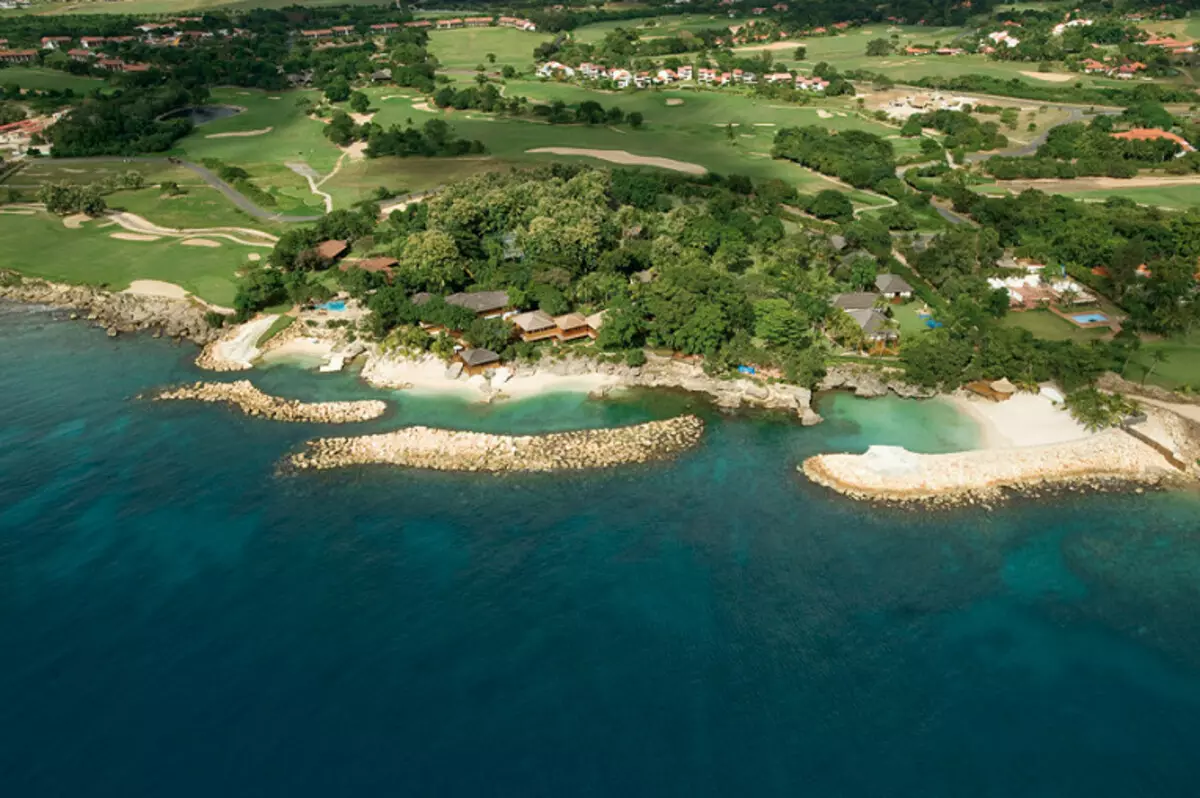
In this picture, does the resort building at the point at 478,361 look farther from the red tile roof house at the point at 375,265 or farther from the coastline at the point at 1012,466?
A: the coastline at the point at 1012,466

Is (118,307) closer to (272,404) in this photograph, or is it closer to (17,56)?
(272,404)

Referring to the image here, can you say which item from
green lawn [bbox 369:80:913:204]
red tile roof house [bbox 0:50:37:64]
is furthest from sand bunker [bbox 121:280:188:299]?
red tile roof house [bbox 0:50:37:64]

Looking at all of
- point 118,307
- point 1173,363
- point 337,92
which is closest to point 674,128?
point 337,92

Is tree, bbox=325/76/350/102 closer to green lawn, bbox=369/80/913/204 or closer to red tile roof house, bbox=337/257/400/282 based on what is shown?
green lawn, bbox=369/80/913/204

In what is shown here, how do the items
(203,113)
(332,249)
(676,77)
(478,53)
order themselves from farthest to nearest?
(478,53)
(676,77)
(203,113)
(332,249)

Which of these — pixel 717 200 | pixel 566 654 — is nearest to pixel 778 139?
pixel 717 200

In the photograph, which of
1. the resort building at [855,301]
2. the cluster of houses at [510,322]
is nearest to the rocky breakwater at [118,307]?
the cluster of houses at [510,322]
